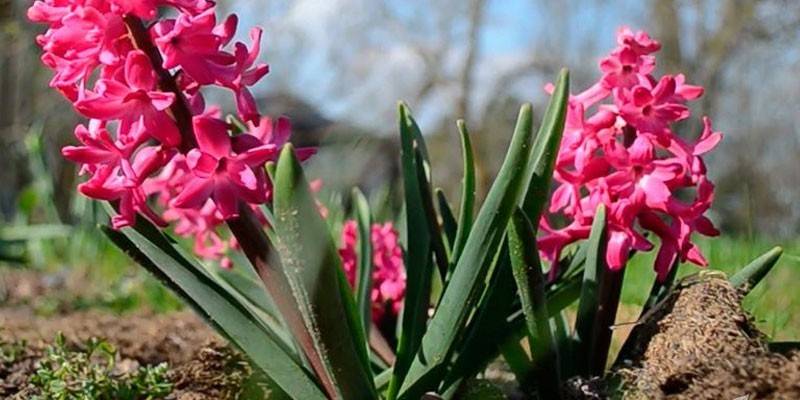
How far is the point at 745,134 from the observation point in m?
16.9

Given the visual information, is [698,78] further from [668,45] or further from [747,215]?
[747,215]

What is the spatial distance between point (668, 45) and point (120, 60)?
1372 cm

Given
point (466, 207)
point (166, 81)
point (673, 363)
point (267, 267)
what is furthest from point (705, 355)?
point (166, 81)

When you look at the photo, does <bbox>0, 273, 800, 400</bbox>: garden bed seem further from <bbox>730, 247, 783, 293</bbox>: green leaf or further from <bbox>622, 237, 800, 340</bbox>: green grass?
<bbox>622, 237, 800, 340</bbox>: green grass

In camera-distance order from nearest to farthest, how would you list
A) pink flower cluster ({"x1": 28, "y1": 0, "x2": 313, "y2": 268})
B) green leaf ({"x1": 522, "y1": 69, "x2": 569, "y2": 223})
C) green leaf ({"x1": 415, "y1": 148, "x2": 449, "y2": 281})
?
1. pink flower cluster ({"x1": 28, "y1": 0, "x2": 313, "y2": 268})
2. green leaf ({"x1": 522, "y1": 69, "x2": 569, "y2": 223})
3. green leaf ({"x1": 415, "y1": 148, "x2": 449, "y2": 281})

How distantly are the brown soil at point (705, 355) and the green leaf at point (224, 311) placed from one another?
1.30ft

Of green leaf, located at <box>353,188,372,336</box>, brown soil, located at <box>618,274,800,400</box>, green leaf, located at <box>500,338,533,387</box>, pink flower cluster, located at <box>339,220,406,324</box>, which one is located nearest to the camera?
brown soil, located at <box>618,274,800,400</box>

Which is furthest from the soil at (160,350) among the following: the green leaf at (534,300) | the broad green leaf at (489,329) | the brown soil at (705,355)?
the brown soil at (705,355)

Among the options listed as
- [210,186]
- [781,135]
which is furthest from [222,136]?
[781,135]

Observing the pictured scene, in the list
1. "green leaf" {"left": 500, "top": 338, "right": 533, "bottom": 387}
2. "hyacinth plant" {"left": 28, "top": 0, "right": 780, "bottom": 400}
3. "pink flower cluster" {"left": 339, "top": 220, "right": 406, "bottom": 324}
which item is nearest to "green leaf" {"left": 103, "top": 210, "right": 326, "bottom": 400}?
"hyacinth plant" {"left": 28, "top": 0, "right": 780, "bottom": 400}

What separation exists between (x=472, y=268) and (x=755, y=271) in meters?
0.38

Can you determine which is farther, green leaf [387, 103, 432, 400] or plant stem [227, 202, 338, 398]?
green leaf [387, 103, 432, 400]

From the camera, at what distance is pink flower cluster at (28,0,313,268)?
1009mm

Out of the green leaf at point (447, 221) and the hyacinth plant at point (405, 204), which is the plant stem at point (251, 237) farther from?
the green leaf at point (447, 221)
